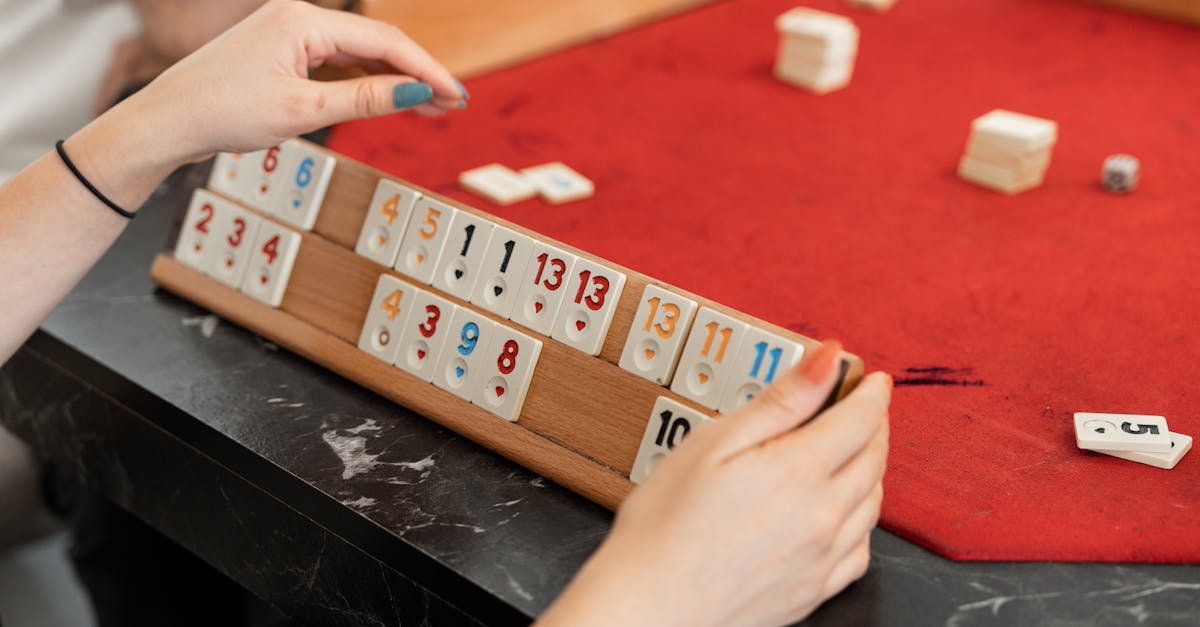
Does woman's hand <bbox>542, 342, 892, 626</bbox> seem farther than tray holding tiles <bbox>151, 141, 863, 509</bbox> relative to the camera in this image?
No

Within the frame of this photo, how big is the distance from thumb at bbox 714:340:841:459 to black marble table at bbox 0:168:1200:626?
17 centimetres

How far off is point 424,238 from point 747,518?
0.49 m

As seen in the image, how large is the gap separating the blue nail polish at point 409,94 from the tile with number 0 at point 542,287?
Result: 181 mm

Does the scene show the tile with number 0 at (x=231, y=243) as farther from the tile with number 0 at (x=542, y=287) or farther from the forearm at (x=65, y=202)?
the tile with number 0 at (x=542, y=287)

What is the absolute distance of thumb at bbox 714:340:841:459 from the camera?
31.4 inches

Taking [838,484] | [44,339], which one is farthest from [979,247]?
[44,339]

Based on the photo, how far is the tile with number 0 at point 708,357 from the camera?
931mm

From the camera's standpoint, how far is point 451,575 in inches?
36.3

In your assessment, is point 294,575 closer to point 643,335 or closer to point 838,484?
point 643,335

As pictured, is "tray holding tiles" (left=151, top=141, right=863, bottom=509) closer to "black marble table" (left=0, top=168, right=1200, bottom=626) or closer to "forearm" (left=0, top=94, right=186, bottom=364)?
"black marble table" (left=0, top=168, right=1200, bottom=626)

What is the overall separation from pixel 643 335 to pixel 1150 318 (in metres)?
0.63

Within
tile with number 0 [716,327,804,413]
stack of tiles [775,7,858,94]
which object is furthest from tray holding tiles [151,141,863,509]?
stack of tiles [775,7,858,94]

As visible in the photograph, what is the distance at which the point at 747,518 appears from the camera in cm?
77

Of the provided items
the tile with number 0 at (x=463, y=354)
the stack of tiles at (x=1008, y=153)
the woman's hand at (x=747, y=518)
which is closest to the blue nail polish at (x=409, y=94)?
the tile with number 0 at (x=463, y=354)
